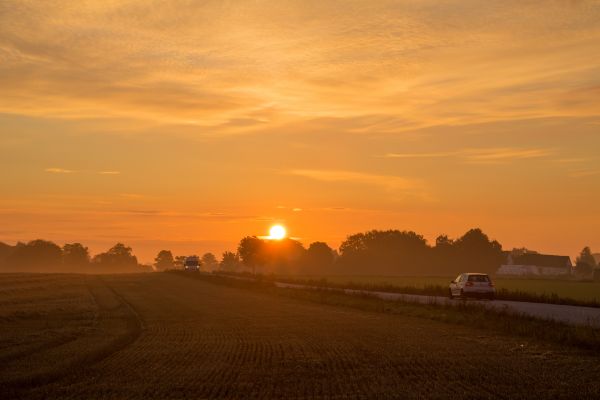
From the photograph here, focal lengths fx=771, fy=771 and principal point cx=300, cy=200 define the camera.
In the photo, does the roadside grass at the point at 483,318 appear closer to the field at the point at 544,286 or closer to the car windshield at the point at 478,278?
the car windshield at the point at 478,278

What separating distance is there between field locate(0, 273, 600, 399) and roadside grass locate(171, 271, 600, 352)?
2.30ft

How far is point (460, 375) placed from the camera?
698 inches

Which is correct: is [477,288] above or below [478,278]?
below

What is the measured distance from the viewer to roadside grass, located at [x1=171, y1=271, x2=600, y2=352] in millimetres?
24742

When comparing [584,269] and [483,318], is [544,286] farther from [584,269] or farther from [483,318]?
[584,269]

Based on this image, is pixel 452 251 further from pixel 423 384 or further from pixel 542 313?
pixel 423 384

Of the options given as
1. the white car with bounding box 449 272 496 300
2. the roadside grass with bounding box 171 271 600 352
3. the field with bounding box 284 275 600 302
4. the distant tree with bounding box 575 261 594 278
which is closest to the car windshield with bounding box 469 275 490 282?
the white car with bounding box 449 272 496 300

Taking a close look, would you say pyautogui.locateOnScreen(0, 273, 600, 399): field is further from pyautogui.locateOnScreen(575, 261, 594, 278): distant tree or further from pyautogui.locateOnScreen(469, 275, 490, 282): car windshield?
pyautogui.locateOnScreen(575, 261, 594, 278): distant tree

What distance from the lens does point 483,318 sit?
32.9m

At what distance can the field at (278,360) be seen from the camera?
1585 centimetres

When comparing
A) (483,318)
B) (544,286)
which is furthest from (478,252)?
(483,318)

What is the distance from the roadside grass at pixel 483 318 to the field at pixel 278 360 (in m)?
0.70

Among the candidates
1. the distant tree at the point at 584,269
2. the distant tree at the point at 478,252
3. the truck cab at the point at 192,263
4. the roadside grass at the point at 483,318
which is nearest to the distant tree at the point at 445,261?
the distant tree at the point at 478,252

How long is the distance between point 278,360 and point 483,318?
14972 millimetres
